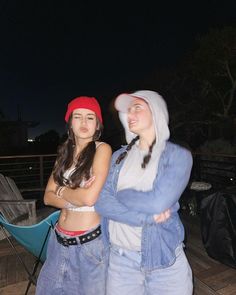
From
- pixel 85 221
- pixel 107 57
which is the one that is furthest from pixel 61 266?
pixel 107 57

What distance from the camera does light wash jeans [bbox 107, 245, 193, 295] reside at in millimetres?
1248

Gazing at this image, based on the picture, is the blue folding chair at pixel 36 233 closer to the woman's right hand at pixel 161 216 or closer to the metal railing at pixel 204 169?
the woman's right hand at pixel 161 216

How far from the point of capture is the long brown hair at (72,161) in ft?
4.99

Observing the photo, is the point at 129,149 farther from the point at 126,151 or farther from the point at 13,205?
the point at 13,205

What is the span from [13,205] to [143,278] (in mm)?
2437

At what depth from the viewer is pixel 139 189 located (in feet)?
4.19

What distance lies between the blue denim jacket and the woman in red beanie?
0.23m

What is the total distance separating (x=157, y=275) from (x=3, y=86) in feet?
98.9

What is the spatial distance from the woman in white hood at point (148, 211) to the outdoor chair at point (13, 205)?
1.95m

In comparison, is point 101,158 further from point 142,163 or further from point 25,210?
point 25,210

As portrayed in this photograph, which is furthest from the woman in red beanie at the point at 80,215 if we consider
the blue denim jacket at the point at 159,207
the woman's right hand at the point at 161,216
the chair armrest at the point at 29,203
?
the chair armrest at the point at 29,203

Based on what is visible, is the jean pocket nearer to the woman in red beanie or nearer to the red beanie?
the woman in red beanie

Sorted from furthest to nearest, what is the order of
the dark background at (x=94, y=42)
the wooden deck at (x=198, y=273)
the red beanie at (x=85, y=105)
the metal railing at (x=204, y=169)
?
the dark background at (x=94, y=42) → the metal railing at (x=204, y=169) → the wooden deck at (x=198, y=273) → the red beanie at (x=85, y=105)

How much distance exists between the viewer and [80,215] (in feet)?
4.94
